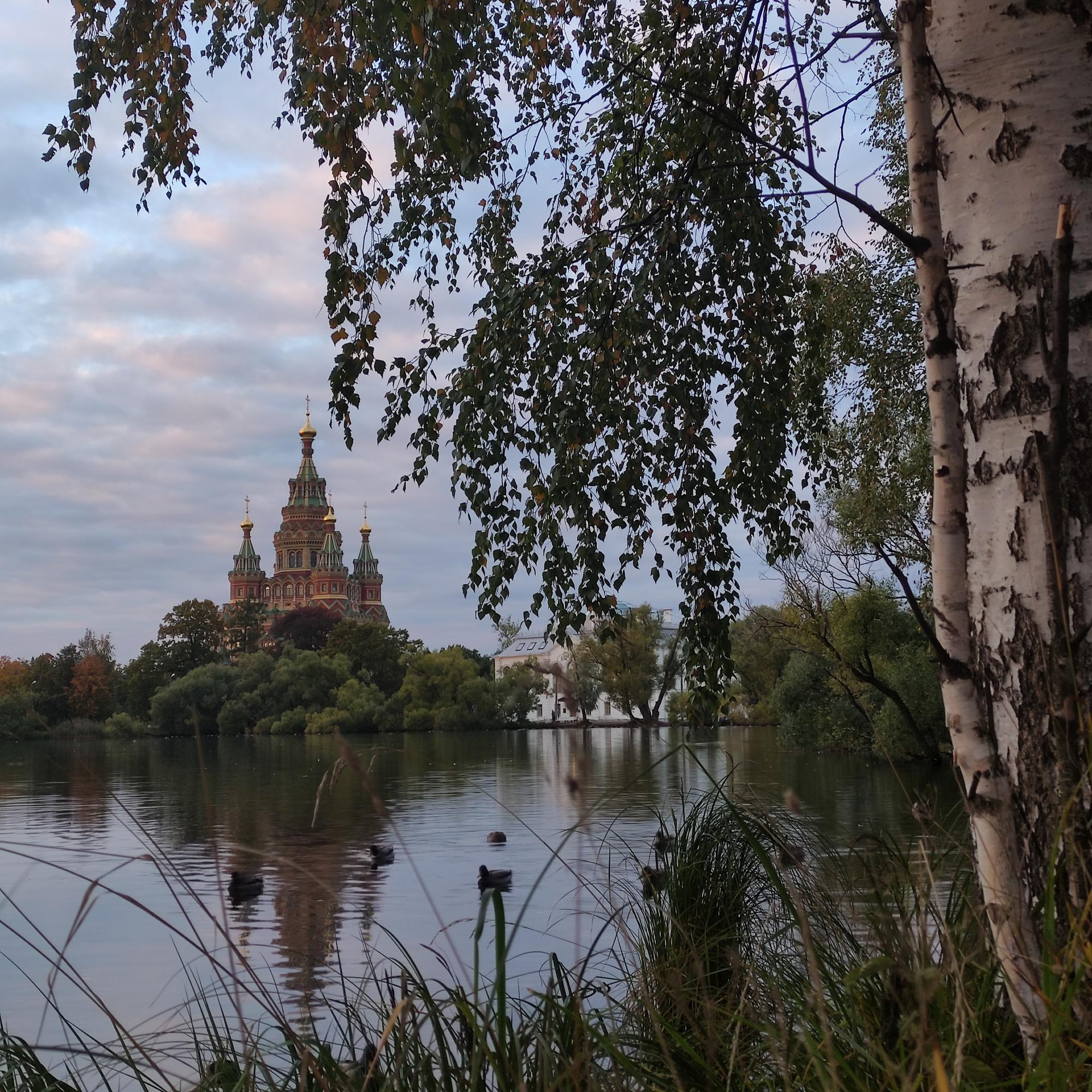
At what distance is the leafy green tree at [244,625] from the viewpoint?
3563 inches

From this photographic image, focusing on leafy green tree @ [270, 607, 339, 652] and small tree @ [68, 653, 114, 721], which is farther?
leafy green tree @ [270, 607, 339, 652]

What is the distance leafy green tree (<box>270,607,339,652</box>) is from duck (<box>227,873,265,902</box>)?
76.6 metres

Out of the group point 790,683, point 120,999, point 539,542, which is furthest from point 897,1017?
point 790,683

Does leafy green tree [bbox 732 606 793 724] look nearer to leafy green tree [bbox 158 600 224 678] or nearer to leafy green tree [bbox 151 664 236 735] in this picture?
leafy green tree [bbox 151 664 236 735]

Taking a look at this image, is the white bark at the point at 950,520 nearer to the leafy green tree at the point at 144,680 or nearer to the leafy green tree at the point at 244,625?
the leafy green tree at the point at 144,680

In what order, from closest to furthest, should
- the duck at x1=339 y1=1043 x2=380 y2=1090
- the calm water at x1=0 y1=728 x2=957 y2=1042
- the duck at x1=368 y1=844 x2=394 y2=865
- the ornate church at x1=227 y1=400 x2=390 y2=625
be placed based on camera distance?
the duck at x1=339 y1=1043 x2=380 y2=1090, the calm water at x1=0 y1=728 x2=957 y2=1042, the duck at x1=368 y1=844 x2=394 y2=865, the ornate church at x1=227 y1=400 x2=390 y2=625

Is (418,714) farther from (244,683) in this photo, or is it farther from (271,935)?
(271,935)

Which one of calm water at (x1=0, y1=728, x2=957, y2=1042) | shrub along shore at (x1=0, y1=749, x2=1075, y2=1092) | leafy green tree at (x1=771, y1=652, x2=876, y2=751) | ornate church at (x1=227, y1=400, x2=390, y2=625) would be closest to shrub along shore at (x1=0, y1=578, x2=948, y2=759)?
leafy green tree at (x1=771, y1=652, x2=876, y2=751)

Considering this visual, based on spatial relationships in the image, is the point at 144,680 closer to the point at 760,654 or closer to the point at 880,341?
the point at 760,654

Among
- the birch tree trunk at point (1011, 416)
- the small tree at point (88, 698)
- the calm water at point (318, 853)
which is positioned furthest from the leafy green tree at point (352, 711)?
the birch tree trunk at point (1011, 416)

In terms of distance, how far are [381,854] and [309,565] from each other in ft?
348

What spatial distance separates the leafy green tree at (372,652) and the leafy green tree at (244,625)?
16658 millimetres

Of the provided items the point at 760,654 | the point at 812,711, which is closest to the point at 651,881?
the point at 812,711

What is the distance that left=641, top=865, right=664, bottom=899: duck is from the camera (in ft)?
12.2
